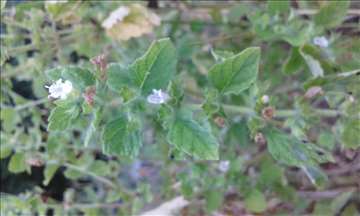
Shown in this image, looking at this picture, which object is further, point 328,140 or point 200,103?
point 200,103

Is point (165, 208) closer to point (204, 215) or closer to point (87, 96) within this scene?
point (204, 215)

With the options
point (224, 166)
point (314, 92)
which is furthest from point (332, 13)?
point (224, 166)

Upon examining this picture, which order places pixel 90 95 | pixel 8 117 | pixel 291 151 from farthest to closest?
1. pixel 8 117
2. pixel 291 151
3. pixel 90 95

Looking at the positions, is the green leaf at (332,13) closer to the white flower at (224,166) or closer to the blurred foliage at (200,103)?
the blurred foliage at (200,103)

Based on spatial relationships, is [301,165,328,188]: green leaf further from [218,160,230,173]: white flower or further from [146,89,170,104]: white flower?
[146,89,170,104]: white flower

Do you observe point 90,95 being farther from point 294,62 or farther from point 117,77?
point 294,62

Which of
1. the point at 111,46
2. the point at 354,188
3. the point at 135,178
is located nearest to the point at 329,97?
the point at 354,188

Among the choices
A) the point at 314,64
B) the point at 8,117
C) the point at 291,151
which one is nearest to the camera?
the point at 291,151
